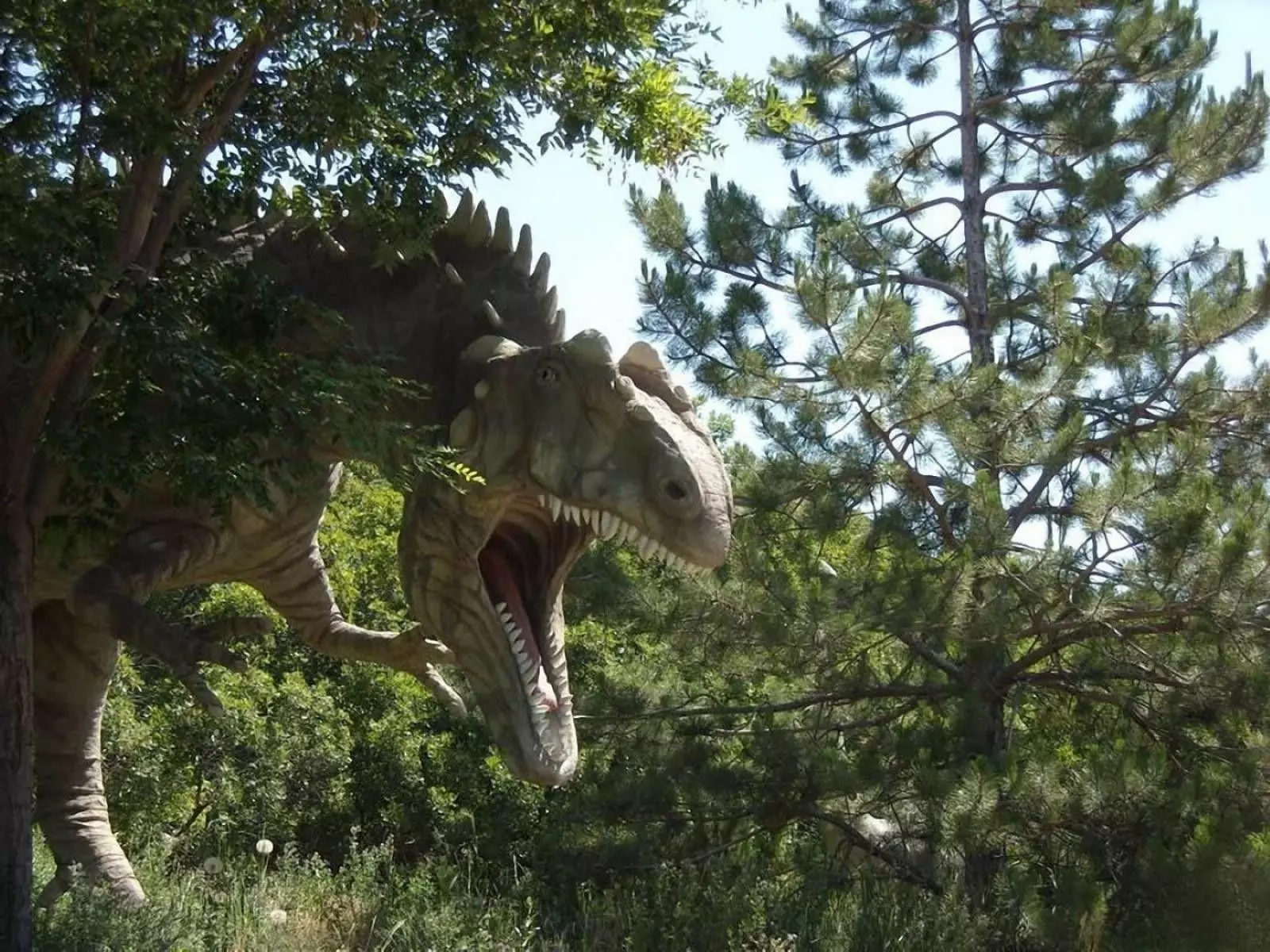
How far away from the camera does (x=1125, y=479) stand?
263 inches

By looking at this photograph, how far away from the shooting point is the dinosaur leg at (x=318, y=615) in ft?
18.8

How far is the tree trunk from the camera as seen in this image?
4535 millimetres

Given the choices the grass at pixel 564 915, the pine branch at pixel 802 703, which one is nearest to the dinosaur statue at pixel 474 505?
the grass at pixel 564 915

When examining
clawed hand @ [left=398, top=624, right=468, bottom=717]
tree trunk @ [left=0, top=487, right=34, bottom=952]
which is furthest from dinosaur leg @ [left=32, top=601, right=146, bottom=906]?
tree trunk @ [left=0, top=487, right=34, bottom=952]

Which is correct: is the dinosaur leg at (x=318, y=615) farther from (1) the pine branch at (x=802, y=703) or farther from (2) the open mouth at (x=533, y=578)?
(1) the pine branch at (x=802, y=703)

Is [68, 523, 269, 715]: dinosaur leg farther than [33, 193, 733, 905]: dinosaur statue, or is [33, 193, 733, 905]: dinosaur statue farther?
[33, 193, 733, 905]: dinosaur statue

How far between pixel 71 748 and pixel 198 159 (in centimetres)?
282

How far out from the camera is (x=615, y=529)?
4.70 metres

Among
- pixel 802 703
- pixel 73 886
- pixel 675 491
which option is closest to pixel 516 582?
pixel 675 491

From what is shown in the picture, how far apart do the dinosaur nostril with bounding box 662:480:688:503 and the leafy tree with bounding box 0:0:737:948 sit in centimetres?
94

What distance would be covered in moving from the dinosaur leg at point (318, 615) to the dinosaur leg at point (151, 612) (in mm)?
620

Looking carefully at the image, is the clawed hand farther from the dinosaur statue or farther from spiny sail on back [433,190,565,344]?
spiny sail on back [433,190,565,344]

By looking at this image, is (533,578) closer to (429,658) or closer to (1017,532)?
(429,658)

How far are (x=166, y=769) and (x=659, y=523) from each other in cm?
577
